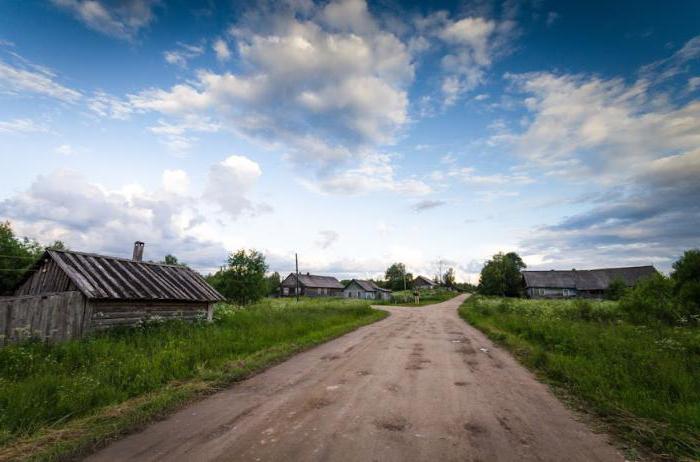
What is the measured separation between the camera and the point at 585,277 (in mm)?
67062

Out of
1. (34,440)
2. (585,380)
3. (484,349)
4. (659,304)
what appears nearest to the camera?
(34,440)

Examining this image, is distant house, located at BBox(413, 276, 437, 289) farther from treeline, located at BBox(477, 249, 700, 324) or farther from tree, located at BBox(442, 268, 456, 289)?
treeline, located at BBox(477, 249, 700, 324)

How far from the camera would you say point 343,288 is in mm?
85062

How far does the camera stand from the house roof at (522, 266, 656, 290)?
64938 mm

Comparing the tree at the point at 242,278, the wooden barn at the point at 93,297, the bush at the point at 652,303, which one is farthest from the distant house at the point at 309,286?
the bush at the point at 652,303

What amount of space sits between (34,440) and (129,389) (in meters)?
2.07

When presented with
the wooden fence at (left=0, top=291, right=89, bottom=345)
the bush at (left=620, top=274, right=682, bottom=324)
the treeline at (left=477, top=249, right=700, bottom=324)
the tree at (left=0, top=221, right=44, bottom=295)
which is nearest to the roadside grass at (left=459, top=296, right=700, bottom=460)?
the treeline at (left=477, top=249, right=700, bottom=324)

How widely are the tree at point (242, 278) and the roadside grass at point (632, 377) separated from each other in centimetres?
2269

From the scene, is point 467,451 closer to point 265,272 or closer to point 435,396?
point 435,396

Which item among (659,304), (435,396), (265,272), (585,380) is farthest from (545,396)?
(265,272)

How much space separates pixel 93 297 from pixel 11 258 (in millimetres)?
24976

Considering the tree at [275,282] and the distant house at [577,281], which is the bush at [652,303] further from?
the tree at [275,282]

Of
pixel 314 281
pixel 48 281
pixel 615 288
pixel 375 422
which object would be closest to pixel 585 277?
pixel 615 288

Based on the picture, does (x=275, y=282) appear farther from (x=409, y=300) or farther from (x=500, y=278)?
(x=500, y=278)
